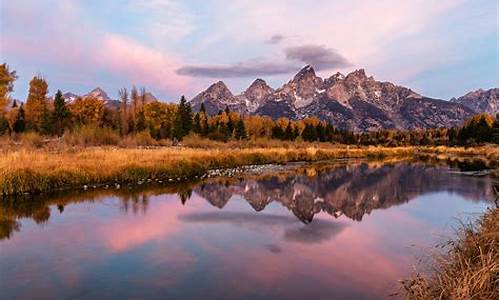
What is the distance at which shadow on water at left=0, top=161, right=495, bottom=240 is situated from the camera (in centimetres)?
1360

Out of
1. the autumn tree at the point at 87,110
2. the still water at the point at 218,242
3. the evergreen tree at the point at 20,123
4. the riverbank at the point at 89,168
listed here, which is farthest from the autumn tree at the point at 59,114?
the still water at the point at 218,242

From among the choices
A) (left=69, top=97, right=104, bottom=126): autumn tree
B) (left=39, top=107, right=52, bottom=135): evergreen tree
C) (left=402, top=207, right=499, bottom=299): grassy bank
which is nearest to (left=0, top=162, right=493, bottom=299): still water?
(left=402, top=207, right=499, bottom=299): grassy bank

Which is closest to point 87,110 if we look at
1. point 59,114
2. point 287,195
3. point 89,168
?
point 59,114

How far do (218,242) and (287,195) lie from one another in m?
8.90

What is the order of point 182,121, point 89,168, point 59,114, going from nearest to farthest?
point 89,168
point 59,114
point 182,121

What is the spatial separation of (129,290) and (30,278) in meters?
1.86

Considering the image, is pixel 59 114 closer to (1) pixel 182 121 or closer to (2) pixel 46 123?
(2) pixel 46 123

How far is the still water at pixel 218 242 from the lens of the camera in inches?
299

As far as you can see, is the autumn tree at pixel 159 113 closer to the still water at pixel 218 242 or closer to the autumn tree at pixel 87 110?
the autumn tree at pixel 87 110

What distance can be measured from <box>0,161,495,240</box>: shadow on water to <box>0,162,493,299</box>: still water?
3.0 inches

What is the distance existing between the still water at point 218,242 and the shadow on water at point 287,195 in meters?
0.08

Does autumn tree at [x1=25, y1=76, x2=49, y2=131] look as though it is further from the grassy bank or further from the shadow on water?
the grassy bank

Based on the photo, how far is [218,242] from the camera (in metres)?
10.9

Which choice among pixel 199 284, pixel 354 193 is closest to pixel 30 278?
pixel 199 284
